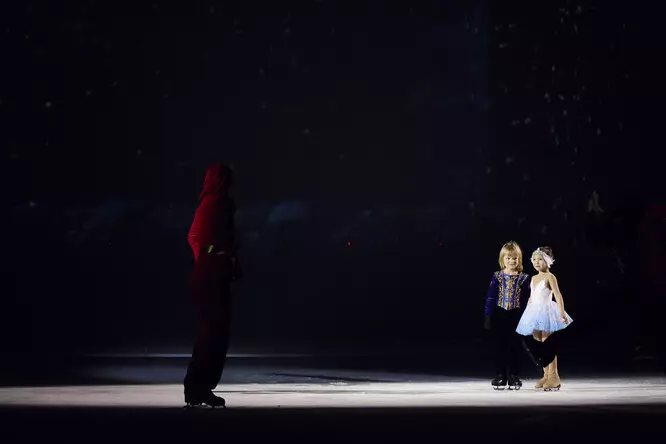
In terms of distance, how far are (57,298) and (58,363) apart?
13324 millimetres

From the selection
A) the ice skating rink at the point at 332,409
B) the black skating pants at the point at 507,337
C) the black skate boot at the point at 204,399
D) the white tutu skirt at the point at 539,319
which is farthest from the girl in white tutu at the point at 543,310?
the black skate boot at the point at 204,399

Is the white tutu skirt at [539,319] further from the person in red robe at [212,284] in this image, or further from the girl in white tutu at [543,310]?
the person in red robe at [212,284]

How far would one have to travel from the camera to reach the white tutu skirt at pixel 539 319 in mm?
17344

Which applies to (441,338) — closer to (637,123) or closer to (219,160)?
(219,160)

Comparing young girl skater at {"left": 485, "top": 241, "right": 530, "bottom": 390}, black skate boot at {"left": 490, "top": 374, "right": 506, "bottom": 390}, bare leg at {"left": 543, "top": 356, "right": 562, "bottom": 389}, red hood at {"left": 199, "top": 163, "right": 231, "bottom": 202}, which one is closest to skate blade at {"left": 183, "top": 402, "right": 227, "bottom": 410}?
red hood at {"left": 199, "top": 163, "right": 231, "bottom": 202}

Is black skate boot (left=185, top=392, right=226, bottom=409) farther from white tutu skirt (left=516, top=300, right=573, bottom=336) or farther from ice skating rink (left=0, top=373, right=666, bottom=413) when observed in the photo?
white tutu skirt (left=516, top=300, right=573, bottom=336)

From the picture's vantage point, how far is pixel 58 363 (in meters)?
23.6

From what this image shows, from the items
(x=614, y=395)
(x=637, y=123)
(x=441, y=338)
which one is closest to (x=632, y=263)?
(x=614, y=395)

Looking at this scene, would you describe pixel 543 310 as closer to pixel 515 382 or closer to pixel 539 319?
pixel 539 319

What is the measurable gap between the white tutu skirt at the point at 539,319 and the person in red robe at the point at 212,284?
4.68 meters

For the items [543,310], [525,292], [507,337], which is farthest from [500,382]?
[525,292]

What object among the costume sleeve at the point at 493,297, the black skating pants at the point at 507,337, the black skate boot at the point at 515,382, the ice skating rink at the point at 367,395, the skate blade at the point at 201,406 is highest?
the costume sleeve at the point at 493,297

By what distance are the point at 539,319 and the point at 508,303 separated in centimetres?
39

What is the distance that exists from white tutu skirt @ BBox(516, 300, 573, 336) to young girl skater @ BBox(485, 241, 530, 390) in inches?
5.1
